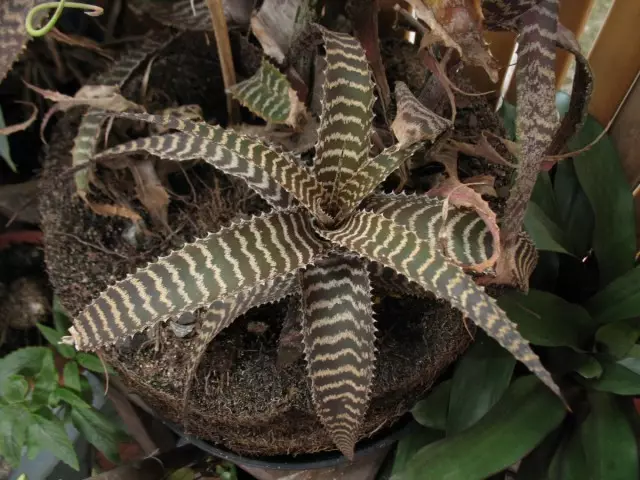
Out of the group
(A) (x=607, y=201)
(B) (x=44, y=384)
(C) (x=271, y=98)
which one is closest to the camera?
(C) (x=271, y=98)

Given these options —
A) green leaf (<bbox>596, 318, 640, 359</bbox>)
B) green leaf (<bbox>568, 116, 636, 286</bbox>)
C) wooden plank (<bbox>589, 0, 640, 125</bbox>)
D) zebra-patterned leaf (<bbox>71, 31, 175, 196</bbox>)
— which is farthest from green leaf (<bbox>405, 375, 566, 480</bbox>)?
zebra-patterned leaf (<bbox>71, 31, 175, 196</bbox>)

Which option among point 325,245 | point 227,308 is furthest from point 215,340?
point 325,245

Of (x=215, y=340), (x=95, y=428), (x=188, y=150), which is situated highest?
(x=188, y=150)

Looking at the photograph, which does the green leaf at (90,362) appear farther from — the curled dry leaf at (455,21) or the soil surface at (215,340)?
the curled dry leaf at (455,21)

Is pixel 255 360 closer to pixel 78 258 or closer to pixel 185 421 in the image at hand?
pixel 185 421

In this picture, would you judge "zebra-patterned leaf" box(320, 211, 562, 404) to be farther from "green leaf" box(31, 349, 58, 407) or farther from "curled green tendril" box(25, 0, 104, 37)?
"green leaf" box(31, 349, 58, 407)

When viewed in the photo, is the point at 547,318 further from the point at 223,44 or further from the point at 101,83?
the point at 101,83
